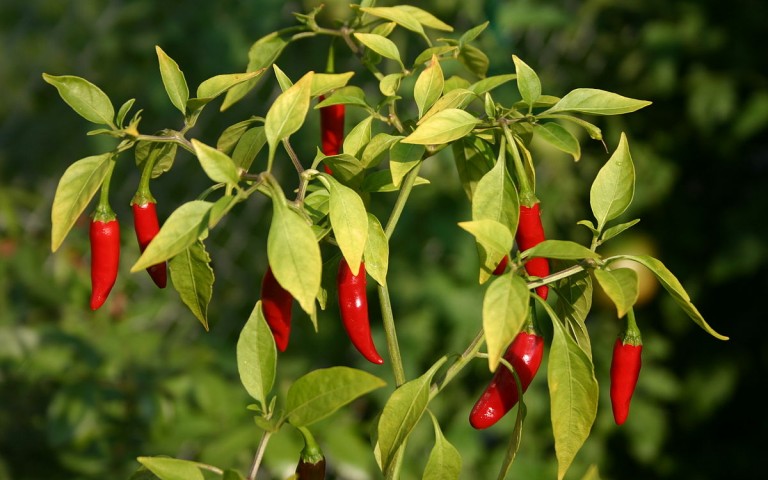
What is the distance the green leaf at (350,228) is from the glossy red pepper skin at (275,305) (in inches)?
4.6

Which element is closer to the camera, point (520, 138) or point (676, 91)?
point (520, 138)

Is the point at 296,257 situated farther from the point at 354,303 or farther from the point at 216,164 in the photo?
the point at 354,303

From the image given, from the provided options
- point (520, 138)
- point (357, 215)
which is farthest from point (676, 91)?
point (357, 215)

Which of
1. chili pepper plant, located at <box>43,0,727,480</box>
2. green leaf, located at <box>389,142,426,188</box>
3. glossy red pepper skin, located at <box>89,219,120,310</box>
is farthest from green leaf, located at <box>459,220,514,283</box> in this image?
glossy red pepper skin, located at <box>89,219,120,310</box>

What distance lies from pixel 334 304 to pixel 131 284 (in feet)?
1.37

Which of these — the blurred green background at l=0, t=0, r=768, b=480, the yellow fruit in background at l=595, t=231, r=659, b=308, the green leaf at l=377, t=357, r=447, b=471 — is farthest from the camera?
the yellow fruit in background at l=595, t=231, r=659, b=308

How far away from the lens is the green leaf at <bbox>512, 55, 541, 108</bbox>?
78cm

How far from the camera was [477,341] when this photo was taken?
0.81 m

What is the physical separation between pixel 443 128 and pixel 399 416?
205 mm

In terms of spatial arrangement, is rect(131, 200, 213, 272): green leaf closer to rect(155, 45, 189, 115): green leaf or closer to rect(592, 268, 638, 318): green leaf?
rect(155, 45, 189, 115): green leaf

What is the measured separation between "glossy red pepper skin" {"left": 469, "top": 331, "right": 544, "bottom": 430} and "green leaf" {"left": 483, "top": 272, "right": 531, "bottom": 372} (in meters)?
0.16

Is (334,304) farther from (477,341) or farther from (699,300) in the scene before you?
(477,341)

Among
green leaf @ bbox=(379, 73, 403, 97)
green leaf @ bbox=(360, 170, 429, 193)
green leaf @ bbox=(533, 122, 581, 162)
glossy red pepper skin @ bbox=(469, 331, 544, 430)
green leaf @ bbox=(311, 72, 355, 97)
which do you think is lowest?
glossy red pepper skin @ bbox=(469, 331, 544, 430)

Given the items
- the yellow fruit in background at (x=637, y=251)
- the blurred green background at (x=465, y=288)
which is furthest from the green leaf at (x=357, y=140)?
the yellow fruit in background at (x=637, y=251)
